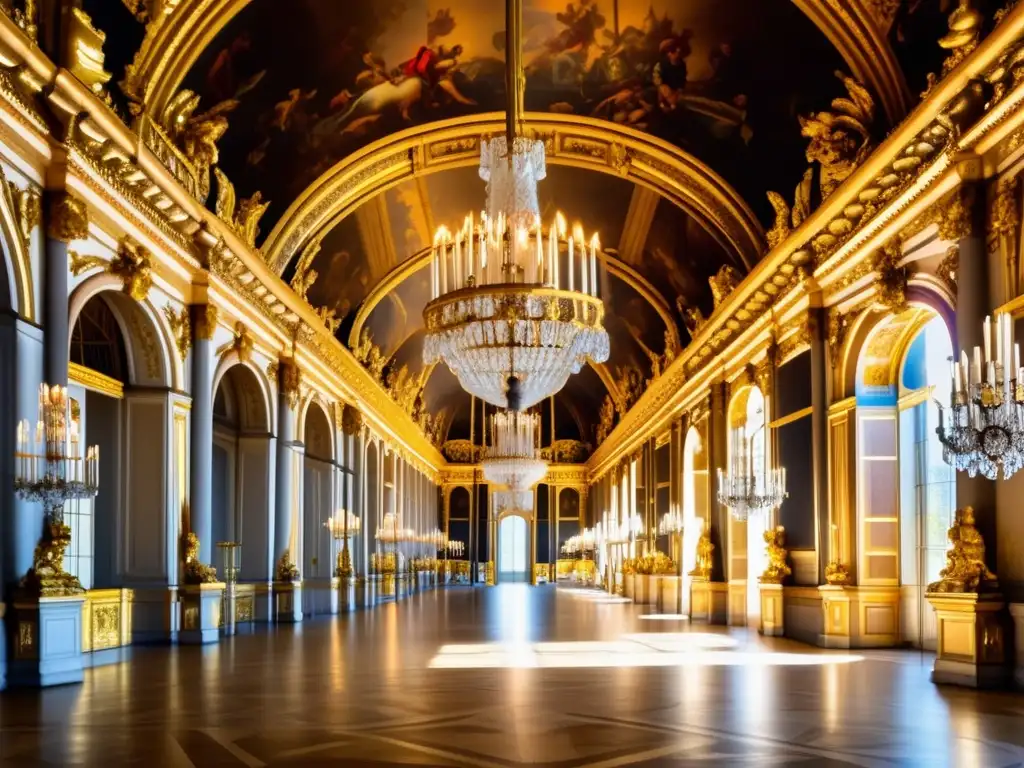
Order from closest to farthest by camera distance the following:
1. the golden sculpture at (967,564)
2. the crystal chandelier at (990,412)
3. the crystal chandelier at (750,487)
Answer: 1. the crystal chandelier at (990,412)
2. the golden sculpture at (967,564)
3. the crystal chandelier at (750,487)

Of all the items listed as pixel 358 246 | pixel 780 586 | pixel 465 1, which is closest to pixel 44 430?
pixel 465 1

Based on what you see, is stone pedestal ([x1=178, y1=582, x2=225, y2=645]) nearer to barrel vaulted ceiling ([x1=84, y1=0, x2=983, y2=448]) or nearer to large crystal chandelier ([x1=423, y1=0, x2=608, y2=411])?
large crystal chandelier ([x1=423, y1=0, x2=608, y2=411])

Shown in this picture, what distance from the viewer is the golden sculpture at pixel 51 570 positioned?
9906mm

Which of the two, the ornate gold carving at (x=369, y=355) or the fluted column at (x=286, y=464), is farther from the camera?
the ornate gold carving at (x=369, y=355)

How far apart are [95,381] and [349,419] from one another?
13368 millimetres

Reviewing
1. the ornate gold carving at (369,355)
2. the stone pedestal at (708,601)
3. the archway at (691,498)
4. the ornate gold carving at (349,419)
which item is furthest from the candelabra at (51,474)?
the ornate gold carving at (369,355)

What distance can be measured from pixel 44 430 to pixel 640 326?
21.4 m

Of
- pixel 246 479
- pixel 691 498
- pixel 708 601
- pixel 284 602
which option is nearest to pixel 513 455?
pixel 691 498

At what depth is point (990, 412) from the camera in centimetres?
824

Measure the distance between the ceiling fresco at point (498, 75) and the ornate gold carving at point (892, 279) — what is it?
276 centimetres

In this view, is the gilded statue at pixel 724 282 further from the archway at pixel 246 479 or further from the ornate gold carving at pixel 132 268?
the ornate gold carving at pixel 132 268

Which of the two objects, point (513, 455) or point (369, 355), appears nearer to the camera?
point (513, 455)

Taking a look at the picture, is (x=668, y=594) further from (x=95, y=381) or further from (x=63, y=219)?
(x=63, y=219)

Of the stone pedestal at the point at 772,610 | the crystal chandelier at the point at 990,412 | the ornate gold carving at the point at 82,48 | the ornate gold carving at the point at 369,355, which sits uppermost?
the ornate gold carving at the point at 82,48
